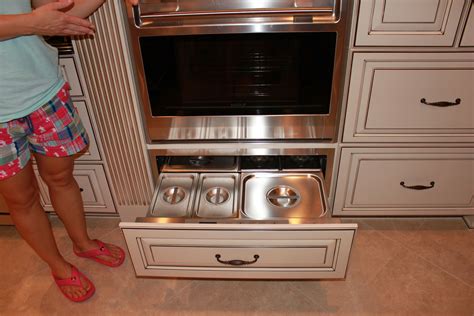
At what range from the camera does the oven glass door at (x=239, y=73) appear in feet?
3.55

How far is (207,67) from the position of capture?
114 centimetres

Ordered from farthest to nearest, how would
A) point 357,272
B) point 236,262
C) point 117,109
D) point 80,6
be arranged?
point 357,272
point 117,109
point 236,262
point 80,6

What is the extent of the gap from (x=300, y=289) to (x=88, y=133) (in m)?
0.86

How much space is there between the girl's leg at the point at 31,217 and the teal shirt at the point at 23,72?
0.18 metres

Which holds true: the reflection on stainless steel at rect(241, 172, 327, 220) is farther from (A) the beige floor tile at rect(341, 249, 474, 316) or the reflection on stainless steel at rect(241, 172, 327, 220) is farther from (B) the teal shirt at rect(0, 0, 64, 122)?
(B) the teal shirt at rect(0, 0, 64, 122)

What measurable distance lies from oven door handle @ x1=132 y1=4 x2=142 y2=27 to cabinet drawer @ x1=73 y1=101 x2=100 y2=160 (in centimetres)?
33

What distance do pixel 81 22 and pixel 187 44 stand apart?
0.27 metres

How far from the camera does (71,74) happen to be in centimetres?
118

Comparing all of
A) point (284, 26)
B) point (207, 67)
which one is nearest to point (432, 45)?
point (284, 26)

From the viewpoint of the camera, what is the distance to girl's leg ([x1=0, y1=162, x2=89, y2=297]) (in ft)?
3.43

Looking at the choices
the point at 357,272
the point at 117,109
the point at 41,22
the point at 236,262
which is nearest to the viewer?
the point at 41,22

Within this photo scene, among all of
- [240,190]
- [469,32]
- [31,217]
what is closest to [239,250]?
[240,190]

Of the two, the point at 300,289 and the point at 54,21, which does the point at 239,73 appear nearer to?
the point at 54,21

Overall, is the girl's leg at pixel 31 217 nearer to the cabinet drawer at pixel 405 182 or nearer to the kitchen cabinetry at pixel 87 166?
the kitchen cabinetry at pixel 87 166
